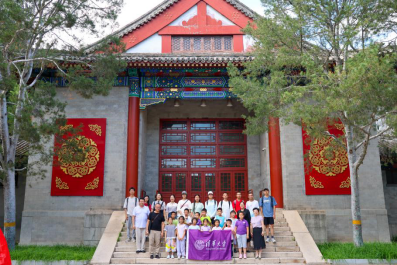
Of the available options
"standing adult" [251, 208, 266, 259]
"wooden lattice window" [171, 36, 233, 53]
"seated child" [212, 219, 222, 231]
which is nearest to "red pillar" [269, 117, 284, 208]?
"standing adult" [251, 208, 266, 259]

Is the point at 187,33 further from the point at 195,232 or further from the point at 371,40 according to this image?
the point at 195,232

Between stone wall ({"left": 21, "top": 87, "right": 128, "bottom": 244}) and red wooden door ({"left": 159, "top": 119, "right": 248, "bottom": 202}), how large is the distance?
280cm

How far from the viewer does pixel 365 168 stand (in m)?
→ 12.4

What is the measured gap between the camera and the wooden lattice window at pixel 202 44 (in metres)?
15.1

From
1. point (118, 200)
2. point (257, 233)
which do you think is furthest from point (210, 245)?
point (118, 200)

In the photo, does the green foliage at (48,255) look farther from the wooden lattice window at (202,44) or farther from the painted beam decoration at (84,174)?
the wooden lattice window at (202,44)

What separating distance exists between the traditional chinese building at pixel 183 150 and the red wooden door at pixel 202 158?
4 cm

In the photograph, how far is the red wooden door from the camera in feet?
48.4

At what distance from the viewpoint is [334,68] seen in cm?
943

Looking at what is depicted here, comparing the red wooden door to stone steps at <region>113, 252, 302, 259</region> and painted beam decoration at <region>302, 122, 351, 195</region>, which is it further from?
stone steps at <region>113, 252, 302, 259</region>

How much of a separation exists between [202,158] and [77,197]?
517cm

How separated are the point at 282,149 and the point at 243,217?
14.2 feet

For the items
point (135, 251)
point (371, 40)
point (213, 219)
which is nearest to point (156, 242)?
point (135, 251)

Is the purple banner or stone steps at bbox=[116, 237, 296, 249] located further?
stone steps at bbox=[116, 237, 296, 249]
